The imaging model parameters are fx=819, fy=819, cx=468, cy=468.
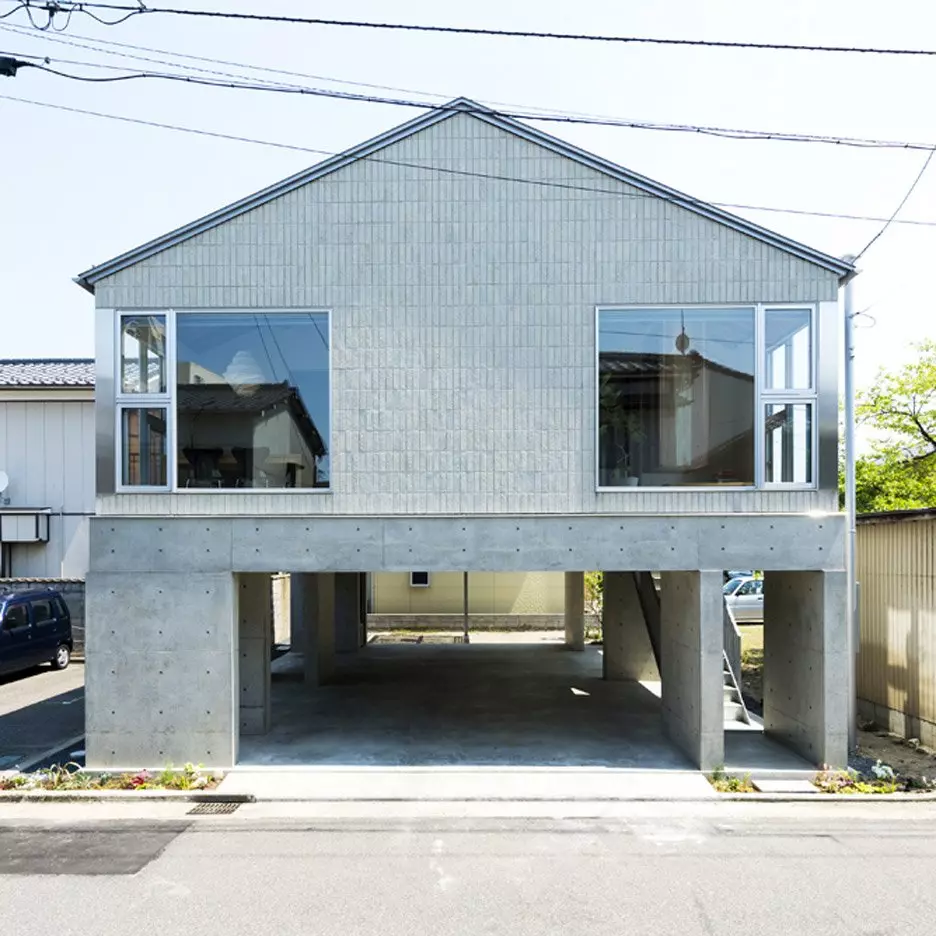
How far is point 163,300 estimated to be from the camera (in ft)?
31.2

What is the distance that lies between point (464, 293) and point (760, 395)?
142 inches

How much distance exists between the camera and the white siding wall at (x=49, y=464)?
1980 centimetres

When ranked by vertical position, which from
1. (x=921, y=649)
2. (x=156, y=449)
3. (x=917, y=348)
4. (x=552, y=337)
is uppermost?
(x=917, y=348)

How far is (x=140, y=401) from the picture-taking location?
9.48 meters

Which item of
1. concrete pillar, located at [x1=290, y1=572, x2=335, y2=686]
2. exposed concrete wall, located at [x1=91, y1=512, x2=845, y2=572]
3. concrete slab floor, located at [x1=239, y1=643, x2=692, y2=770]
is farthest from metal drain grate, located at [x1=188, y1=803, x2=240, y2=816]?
concrete pillar, located at [x1=290, y1=572, x2=335, y2=686]

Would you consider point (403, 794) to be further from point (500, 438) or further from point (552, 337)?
point (552, 337)

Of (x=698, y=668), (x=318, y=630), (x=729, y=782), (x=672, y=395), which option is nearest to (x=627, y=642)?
(x=318, y=630)

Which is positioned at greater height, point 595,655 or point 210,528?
point 210,528

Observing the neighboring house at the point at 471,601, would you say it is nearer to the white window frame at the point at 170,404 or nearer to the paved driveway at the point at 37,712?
the paved driveway at the point at 37,712

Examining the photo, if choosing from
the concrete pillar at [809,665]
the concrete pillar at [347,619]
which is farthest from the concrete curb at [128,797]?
the concrete pillar at [347,619]

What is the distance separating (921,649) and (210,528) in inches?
349

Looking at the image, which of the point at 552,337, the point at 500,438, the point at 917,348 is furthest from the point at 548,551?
the point at 917,348

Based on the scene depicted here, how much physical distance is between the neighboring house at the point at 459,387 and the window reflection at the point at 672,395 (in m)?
0.03

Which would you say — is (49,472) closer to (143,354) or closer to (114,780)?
(143,354)
